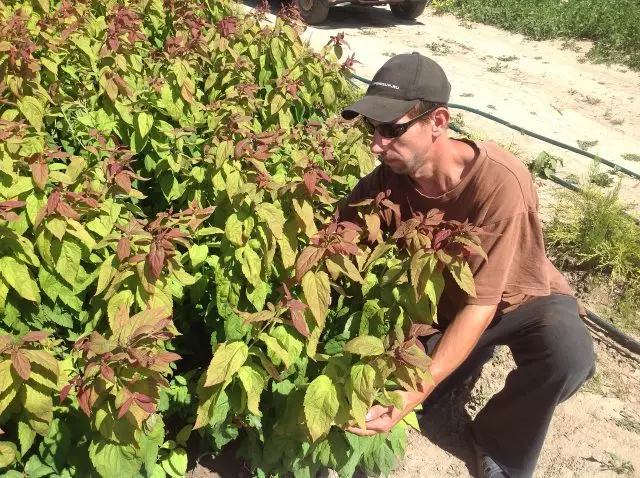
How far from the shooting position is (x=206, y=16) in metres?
4.30

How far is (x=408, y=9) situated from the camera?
1035cm

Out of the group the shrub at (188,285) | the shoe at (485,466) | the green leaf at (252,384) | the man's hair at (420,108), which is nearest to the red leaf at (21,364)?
the shrub at (188,285)

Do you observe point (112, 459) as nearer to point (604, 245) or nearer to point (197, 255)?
point (197, 255)

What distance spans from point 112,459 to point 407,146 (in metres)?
1.44

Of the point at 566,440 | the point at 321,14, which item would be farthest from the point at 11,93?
the point at 321,14

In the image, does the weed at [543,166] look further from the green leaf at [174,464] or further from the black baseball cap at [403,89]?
the green leaf at [174,464]

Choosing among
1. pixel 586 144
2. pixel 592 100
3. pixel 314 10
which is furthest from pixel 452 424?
pixel 314 10

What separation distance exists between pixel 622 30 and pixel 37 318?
9.28 meters

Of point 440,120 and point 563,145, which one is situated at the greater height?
point 440,120

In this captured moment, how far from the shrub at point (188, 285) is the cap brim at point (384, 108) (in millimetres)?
276

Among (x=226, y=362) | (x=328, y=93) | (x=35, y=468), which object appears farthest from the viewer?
(x=328, y=93)

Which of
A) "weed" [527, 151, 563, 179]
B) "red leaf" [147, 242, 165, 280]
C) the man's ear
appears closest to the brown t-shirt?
the man's ear

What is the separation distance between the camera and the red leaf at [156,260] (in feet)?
5.77

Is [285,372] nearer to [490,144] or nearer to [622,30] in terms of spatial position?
[490,144]
